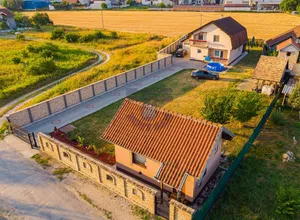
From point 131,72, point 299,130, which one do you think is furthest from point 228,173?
point 131,72

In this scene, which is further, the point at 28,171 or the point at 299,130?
the point at 299,130

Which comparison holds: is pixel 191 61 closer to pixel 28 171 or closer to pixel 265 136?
pixel 265 136

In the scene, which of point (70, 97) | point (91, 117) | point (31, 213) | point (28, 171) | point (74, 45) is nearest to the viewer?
point (31, 213)

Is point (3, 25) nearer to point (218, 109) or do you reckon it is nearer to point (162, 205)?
point (218, 109)

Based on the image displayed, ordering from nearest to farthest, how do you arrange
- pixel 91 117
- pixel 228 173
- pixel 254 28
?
1. pixel 228 173
2. pixel 91 117
3. pixel 254 28

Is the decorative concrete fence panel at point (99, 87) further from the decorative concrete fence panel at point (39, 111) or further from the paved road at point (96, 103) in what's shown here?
the decorative concrete fence panel at point (39, 111)

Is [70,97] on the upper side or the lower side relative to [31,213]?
upper

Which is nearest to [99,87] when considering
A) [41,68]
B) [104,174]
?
[41,68]

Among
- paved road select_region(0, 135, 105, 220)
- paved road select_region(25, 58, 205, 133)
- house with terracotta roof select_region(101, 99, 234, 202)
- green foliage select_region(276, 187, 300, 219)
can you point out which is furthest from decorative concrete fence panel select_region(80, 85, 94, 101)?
green foliage select_region(276, 187, 300, 219)
